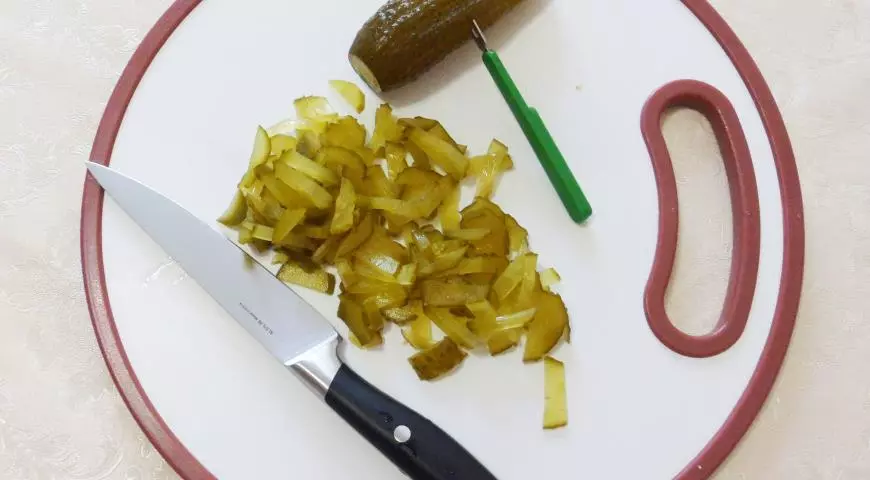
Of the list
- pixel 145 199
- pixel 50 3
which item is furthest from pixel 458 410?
pixel 50 3

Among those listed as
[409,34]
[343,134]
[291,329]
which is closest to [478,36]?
[409,34]

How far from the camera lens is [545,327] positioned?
930 mm

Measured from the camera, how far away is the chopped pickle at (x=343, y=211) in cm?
92

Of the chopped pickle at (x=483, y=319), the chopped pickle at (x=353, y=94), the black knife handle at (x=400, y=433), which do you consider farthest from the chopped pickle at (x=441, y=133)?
the black knife handle at (x=400, y=433)

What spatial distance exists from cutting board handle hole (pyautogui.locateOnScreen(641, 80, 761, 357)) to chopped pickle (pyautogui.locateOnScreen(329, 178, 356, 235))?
1.29ft

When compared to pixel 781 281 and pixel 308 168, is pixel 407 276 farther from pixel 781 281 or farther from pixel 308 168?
pixel 781 281

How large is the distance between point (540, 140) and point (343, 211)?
0.91ft

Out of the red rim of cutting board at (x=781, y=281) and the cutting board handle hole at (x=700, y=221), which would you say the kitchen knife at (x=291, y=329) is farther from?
the cutting board handle hole at (x=700, y=221)

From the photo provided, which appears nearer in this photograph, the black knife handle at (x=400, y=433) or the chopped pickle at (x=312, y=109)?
the black knife handle at (x=400, y=433)

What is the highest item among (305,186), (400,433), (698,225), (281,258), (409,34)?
(409,34)

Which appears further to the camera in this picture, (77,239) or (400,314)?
(77,239)

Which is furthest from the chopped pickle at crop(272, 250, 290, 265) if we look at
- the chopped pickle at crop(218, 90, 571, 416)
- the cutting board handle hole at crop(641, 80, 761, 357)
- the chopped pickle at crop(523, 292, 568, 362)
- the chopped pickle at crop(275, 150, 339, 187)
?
the cutting board handle hole at crop(641, 80, 761, 357)

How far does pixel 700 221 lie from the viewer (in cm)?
102

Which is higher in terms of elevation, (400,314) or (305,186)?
(305,186)
